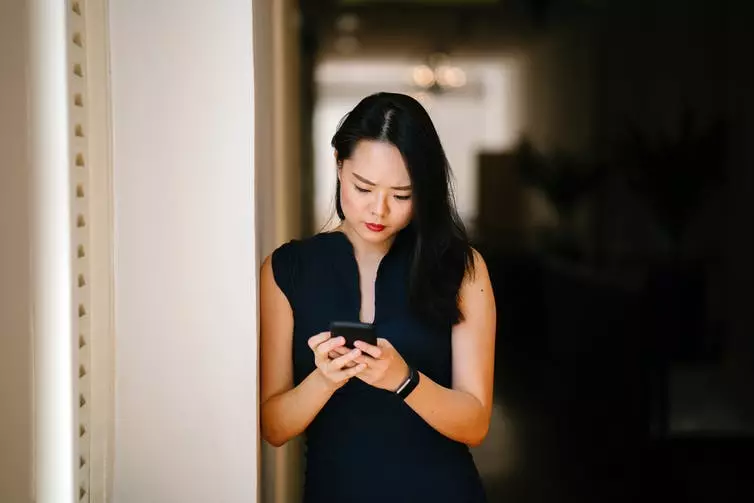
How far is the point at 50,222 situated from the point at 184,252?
0.66 feet

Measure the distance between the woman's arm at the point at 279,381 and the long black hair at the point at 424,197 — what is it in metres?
0.19

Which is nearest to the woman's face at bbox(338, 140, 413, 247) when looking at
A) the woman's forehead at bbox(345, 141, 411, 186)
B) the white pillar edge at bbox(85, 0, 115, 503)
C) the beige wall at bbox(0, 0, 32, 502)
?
the woman's forehead at bbox(345, 141, 411, 186)

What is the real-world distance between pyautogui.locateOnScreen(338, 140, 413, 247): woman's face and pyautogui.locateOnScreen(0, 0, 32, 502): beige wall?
1.50ft

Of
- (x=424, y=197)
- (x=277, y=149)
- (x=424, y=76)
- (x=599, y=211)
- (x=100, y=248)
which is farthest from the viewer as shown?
(x=599, y=211)

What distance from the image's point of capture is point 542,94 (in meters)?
1.60

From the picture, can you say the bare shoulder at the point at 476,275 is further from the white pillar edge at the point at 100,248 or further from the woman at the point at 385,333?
the white pillar edge at the point at 100,248

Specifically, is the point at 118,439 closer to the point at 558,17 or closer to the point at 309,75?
the point at 309,75

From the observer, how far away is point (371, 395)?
1.18 m

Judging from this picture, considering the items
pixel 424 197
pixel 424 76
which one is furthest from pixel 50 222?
pixel 424 76

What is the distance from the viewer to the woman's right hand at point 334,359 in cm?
101

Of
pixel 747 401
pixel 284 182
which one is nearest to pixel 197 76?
pixel 284 182

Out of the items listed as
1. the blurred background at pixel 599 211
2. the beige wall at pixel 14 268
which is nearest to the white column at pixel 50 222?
the beige wall at pixel 14 268

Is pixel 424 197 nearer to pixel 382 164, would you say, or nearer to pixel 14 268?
pixel 382 164

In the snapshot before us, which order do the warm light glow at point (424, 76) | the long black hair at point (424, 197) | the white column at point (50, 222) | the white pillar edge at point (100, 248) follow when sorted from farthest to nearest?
the warm light glow at point (424, 76)
the long black hair at point (424, 197)
the white pillar edge at point (100, 248)
the white column at point (50, 222)
